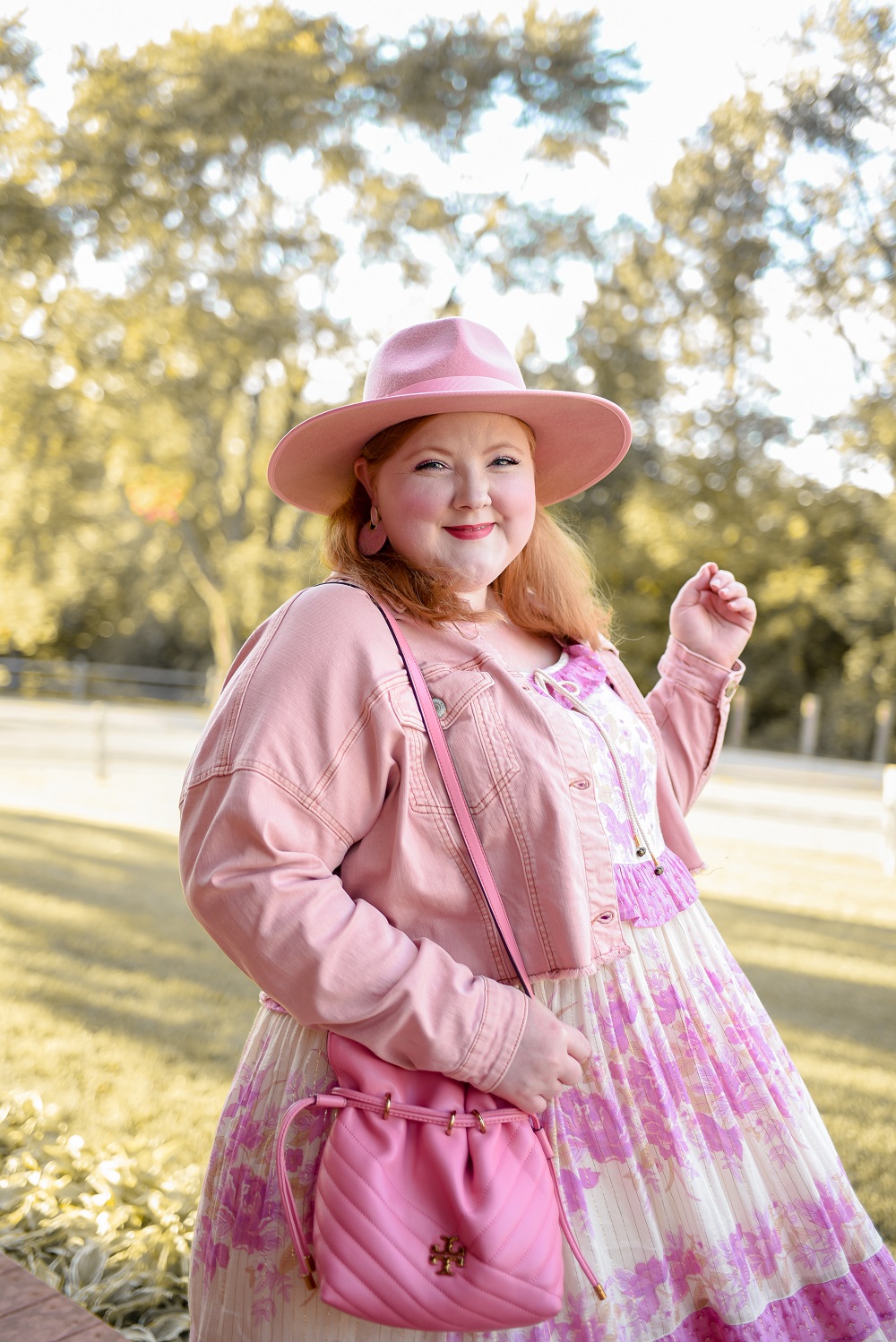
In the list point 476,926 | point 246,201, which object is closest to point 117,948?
point 476,926

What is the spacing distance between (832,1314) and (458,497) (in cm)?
122

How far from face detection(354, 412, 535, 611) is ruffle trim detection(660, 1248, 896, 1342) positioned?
1041mm

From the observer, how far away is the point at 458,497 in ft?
5.20

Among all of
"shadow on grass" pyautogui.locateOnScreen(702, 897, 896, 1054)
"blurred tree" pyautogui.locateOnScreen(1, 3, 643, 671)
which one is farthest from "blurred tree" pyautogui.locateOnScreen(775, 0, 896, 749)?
"shadow on grass" pyautogui.locateOnScreen(702, 897, 896, 1054)

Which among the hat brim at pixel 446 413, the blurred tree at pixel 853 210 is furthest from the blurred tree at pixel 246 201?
the hat brim at pixel 446 413

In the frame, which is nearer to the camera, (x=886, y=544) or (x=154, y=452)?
(x=154, y=452)

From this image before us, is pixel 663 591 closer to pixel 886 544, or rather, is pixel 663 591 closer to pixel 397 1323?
pixel 886 544

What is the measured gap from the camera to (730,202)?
13.8 meters

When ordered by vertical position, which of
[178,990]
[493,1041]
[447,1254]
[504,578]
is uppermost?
[504,578]

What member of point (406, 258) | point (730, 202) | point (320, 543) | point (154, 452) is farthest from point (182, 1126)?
point (730, 202)

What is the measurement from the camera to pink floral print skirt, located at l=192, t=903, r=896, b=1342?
142 cm

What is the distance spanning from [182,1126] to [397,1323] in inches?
97.2

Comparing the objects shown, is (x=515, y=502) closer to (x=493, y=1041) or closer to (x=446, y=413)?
(x=446, y=413)

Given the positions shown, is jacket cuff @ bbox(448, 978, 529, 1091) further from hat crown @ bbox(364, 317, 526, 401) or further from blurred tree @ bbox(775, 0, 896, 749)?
blurred tree @ bbox(775, 0, 896, 749)
